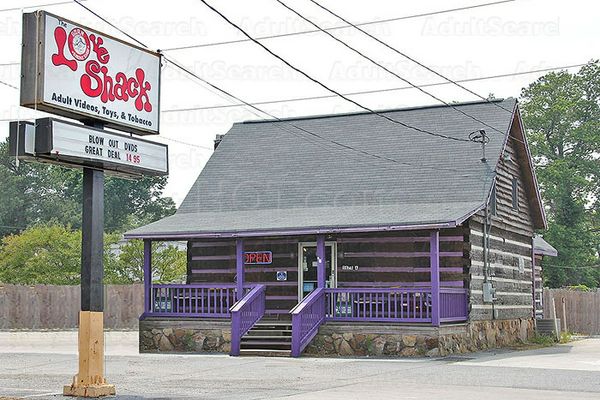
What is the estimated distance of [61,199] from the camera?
89000mm

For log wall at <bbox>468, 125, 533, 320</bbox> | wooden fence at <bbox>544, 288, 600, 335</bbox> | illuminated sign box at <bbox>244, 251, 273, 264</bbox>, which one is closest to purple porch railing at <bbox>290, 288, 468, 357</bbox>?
log wall at <bbox>468, 125, 533, 320</bbox>

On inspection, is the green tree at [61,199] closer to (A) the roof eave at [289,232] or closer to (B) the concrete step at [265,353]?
(A) the roof eave at [289,232]

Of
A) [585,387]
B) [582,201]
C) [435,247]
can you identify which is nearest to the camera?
[585,387]

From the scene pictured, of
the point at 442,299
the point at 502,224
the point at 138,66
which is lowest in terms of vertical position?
the point at 442,299

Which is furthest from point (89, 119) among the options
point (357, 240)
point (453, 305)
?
point (453, 305)

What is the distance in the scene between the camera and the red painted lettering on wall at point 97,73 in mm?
16641

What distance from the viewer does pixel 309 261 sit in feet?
98.1

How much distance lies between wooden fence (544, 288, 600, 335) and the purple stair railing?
1941 centimetres

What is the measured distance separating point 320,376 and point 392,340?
6295 millimetres

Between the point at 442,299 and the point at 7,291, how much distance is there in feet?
79.8

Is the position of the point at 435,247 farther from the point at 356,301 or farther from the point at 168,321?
the point at 168,321

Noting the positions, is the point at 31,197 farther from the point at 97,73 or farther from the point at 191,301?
the point at 97,73

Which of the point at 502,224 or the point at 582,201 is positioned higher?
the point at 582,201

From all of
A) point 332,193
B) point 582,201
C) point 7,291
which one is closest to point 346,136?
point 332,193
